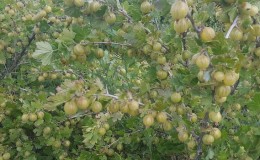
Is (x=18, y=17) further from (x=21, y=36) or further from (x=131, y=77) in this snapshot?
(x=131, y=77)

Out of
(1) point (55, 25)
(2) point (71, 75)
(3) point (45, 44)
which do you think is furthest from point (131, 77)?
(3) point (45, 44)

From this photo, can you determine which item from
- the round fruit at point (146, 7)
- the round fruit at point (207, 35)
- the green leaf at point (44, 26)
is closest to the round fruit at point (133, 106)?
the round fruit at point (207, 35)

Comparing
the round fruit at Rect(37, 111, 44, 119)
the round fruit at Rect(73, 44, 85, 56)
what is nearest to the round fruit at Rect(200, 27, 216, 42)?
the round fruit at Rect(73, 44, 85, 56)

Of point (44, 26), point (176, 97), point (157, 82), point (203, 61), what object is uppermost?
point (203, 61)

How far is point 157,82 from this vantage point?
1.82 m

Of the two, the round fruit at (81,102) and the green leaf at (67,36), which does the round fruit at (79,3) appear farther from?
the round fruit at (81,102)

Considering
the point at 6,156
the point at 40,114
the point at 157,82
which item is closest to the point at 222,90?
the point at 157,82

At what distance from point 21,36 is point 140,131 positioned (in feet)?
4.40

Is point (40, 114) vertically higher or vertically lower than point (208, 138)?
lower

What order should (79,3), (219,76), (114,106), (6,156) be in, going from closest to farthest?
1. (219,76)
2. (114,106)
3. (79,3)
4. (6,156)

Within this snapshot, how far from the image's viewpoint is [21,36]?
117 inches

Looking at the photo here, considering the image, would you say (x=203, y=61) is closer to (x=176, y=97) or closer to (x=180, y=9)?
(x=180, y=9)

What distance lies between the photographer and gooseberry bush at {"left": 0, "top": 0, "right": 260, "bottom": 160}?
1342 mm

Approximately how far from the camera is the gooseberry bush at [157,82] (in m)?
1.34
